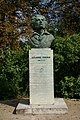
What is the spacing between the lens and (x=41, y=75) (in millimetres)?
9172

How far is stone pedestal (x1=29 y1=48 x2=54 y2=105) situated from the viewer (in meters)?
9.12

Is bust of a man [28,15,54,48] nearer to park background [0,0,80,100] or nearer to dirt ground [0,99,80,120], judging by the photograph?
dirt ground [0,99,80,120]

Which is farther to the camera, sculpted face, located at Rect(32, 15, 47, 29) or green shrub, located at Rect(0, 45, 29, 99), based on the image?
green shrub, located at Rect(0, 45, 29, 99)

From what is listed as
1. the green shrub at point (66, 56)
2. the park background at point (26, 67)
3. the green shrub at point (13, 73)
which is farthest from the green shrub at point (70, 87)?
the green shrub at point (13, 73)

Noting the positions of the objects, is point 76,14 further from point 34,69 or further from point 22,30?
point 34,69

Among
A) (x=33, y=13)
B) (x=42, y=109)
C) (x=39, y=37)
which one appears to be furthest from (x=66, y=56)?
(x=33, y=13)

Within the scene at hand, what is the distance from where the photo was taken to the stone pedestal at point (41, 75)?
9.12 meters

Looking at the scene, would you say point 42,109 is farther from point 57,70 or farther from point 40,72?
point 57,70

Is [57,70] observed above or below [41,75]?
below

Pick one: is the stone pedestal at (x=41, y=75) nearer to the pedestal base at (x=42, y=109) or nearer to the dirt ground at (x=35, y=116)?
the pedestal base at (x=42, y=109)

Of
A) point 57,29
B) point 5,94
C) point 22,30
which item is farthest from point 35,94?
point 57,29

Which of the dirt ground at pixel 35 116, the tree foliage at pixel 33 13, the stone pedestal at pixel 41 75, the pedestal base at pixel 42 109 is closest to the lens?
the dirt ground at pixel 35 116

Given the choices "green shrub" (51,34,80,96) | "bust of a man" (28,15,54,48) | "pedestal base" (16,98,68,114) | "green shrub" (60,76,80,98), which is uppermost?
"bust of a man" (28,15,54,48)

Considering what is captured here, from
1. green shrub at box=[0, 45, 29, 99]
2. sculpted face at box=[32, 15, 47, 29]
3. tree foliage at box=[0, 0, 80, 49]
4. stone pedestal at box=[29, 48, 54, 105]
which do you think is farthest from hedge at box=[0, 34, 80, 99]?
sculpted face at box=[32, 15, 47, 29]
